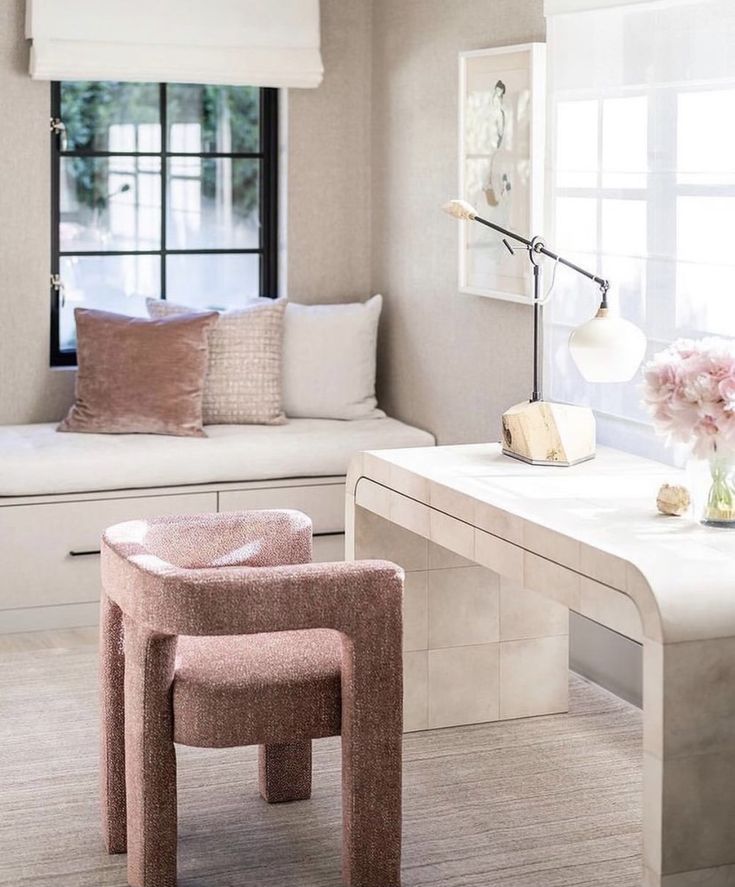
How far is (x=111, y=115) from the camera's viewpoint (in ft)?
16.7

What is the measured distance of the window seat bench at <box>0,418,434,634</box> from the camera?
4332 mm

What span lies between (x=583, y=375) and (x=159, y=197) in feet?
8.03

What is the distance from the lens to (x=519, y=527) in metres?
2.76

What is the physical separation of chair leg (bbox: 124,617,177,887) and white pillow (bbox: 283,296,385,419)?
2476mm

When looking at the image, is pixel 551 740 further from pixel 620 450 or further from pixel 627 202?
pixel 627 202

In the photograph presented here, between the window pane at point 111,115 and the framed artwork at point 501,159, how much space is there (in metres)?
1.37

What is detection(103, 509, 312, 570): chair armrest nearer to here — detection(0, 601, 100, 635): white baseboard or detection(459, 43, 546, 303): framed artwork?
detection(459, 43, 546, 303): framed artwork

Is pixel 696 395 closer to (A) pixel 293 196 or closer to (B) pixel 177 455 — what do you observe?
(B) pixel 177 455

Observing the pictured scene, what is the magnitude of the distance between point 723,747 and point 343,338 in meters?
2.95

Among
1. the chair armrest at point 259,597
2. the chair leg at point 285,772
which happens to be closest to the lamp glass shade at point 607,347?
the chair armrest at point 259,597

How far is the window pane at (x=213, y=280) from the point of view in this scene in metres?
5.27

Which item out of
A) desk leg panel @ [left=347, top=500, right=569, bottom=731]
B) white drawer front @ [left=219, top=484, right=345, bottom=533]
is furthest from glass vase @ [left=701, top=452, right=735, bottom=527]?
white drawer front @ [left=219, top=484, right=345, bottom=533]

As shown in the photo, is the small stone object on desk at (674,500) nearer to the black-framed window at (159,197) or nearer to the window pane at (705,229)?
the window pane at (705,229)

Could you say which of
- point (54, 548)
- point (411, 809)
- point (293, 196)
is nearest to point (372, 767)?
point (411, 809)
